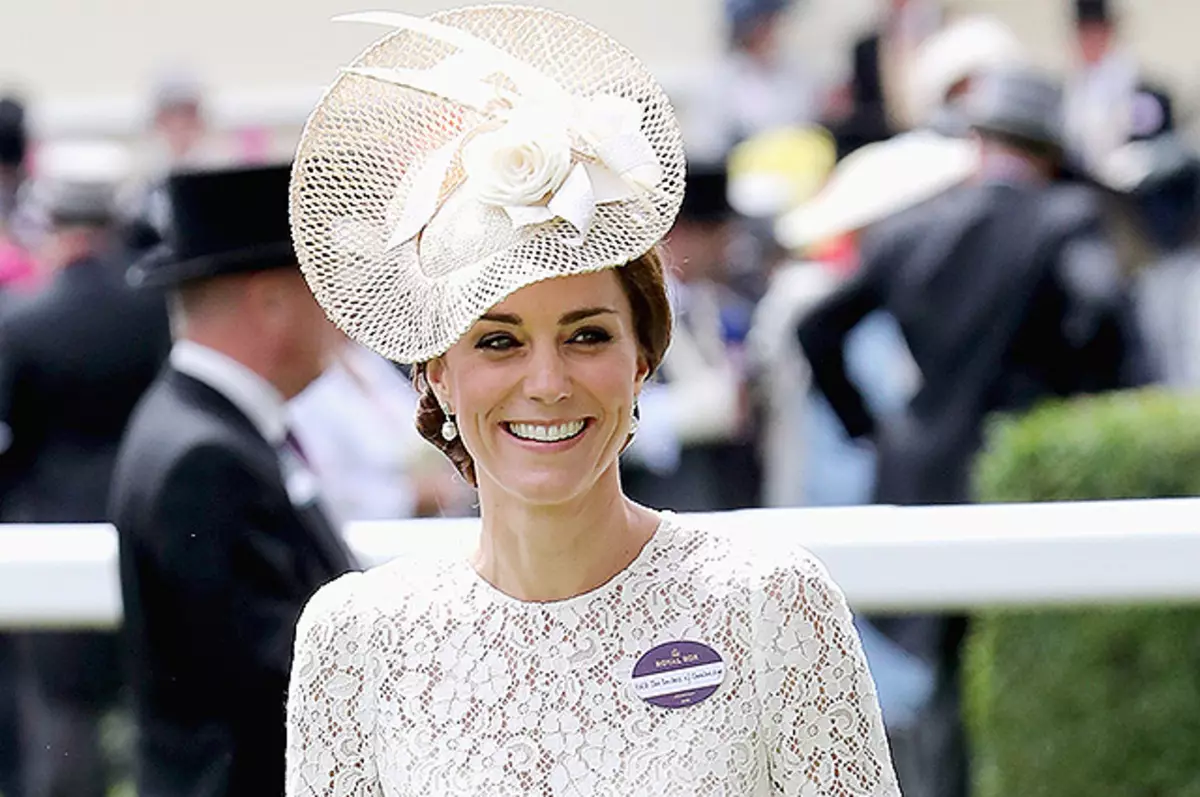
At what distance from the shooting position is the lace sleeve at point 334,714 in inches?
105

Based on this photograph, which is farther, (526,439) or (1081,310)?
(1081,310)

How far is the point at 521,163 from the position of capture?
→ 249 cm

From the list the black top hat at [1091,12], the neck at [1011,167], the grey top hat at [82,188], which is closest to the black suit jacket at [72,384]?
the grey top hat at [82,188]

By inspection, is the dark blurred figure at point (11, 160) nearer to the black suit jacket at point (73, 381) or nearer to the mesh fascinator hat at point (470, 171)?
the black suit jacket at point (73, 381)

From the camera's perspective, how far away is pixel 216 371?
4.12 m

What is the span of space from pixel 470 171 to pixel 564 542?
0.40 metres

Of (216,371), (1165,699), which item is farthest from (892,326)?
(216,371)

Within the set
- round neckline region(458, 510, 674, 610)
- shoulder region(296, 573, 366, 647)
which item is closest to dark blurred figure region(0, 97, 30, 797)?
shoulder region(296, 573, 366, 647)

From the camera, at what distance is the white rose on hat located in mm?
2480

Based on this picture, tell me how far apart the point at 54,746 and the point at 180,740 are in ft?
10.8

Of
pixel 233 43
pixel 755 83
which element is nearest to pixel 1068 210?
pixel 755 83

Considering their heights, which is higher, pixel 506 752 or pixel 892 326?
pixel 506 752

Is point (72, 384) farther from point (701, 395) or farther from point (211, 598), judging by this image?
point (211, 598)

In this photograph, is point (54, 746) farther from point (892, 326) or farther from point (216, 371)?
point (216, 371)
